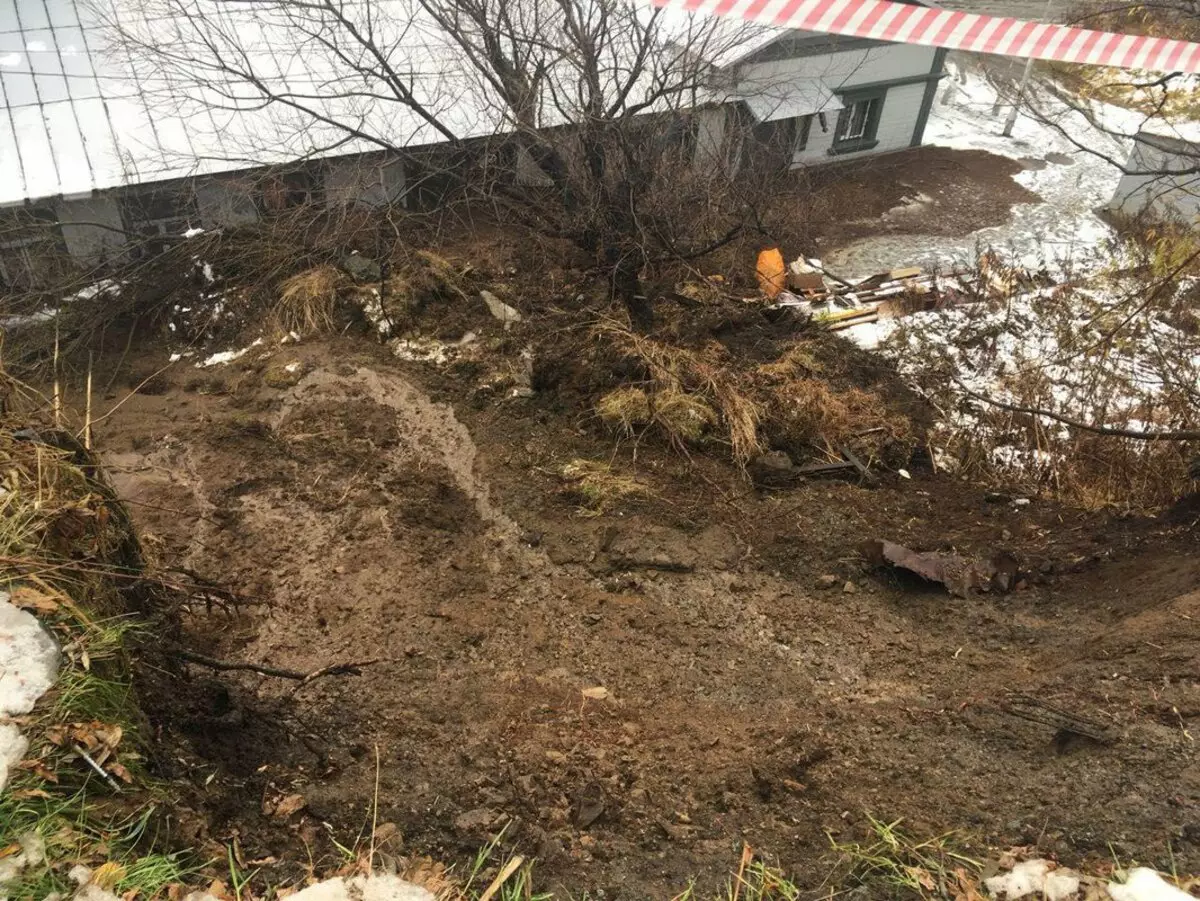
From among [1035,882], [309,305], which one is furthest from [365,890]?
[309,305]

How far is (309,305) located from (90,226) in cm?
377

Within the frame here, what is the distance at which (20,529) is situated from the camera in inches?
99.4

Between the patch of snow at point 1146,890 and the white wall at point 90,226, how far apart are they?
1112 cm

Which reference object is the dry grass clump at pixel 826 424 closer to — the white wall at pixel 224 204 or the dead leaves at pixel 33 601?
the dead leaves at pixel 33 601

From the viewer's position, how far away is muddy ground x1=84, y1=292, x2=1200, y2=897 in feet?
10.2

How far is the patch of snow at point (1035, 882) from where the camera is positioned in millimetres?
2434

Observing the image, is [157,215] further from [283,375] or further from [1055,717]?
[1055,717]

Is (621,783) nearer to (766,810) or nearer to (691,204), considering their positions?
(766,810)

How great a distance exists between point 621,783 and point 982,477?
16.4 feet

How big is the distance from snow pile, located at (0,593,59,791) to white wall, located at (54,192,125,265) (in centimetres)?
875

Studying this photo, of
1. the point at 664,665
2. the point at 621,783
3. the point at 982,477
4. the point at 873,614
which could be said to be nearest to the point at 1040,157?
the point at 982,477

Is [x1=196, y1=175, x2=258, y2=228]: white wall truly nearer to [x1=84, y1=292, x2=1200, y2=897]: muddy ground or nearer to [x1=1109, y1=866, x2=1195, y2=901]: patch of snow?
[x1=84, y1=292, x2=1200, y2=897]: muddy ground

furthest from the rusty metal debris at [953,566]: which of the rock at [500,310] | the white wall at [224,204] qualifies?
the white wall at [224,204]

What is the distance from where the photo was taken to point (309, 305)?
27.9ft
